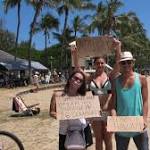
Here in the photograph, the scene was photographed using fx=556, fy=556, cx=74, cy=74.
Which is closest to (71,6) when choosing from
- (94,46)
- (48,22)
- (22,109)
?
(48,22)

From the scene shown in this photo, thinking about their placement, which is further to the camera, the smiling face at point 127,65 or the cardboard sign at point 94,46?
the cardboard sign at point 94,46

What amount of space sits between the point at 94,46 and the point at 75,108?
4.49 ft

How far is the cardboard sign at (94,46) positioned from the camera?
7524mm

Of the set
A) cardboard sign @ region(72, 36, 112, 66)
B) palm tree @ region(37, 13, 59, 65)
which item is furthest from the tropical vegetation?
cardboard sign @ region(72, 36, 112, 66)

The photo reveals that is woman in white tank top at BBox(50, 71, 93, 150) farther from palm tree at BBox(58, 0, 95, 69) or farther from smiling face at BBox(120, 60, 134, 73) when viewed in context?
palm tree at BBox(58, 0, 95, 69)

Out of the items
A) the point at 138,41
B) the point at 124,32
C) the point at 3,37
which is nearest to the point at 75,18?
the point at 124,32

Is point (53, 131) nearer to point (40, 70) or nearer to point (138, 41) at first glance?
point (40, 70)

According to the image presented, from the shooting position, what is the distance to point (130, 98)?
20.3 ft

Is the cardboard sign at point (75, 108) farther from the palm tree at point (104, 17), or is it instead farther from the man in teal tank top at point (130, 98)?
A: the palm tree at point (104, 17)

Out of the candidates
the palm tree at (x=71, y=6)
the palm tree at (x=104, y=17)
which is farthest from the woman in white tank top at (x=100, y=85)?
the palm tree at (x=104, y=17)

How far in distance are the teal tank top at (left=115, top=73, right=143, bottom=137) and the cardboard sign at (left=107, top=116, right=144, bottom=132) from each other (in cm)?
5

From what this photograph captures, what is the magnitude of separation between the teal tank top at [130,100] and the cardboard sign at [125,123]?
0.05 meters

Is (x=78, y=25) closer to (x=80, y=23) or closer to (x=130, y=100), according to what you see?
(x=80, y=23)

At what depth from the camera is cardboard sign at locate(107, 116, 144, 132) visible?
20.2 feet
